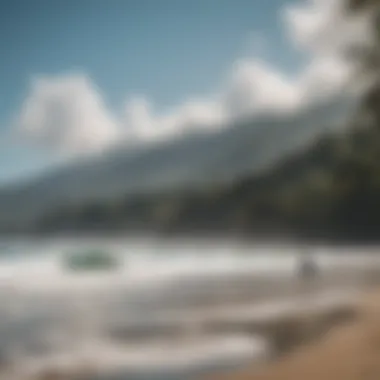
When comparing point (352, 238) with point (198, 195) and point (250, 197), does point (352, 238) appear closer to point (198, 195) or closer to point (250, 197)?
point (250, 197)

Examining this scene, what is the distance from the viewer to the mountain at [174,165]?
1259 mm

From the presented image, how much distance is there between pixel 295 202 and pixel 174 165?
0.89 ft

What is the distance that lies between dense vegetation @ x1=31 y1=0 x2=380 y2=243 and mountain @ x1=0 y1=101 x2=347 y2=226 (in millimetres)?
25

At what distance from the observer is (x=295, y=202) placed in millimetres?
1249

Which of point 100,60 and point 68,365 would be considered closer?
point 68,365

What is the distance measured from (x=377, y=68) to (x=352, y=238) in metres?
0.37

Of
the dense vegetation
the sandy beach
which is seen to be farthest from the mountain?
the sandy beach

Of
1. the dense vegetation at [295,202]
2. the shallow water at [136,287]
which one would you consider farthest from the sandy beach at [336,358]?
the dense vegetation at [295,202]

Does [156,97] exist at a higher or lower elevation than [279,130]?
higher

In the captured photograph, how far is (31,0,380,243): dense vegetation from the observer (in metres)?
1.24

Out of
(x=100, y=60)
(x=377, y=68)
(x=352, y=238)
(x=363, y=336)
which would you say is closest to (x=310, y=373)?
(x=363, y=336)

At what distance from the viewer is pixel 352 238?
123cm

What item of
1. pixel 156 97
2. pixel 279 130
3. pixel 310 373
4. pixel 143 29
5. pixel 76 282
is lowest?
pixel 310 373

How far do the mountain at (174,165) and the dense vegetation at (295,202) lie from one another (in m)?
0.03
